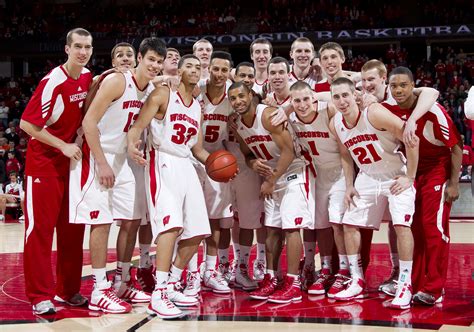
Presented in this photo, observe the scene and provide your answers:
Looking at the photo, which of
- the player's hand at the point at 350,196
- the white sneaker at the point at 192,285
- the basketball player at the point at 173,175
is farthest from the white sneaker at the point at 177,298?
the player's hand at the point at 350,196

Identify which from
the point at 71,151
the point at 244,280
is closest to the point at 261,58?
the point at 244,280

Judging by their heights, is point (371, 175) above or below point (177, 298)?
above

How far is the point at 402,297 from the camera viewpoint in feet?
17.8

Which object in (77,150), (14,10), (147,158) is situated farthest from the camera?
(14,10)

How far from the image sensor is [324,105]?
6.15 meters

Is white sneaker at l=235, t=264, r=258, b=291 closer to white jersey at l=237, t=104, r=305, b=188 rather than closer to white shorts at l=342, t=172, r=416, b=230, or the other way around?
white jersey at l=237, t=104, r=305, b=188

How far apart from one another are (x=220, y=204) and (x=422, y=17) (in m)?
20.3

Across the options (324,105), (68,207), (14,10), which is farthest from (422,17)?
(68,207)

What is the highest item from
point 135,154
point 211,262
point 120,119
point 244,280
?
point 120,119

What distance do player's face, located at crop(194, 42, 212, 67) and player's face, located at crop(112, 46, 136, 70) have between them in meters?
0.88

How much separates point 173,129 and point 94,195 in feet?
2.88

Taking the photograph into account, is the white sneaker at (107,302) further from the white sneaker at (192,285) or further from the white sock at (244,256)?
the white sock at (244,256)

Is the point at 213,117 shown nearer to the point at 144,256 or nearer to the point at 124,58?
the point at 124,58

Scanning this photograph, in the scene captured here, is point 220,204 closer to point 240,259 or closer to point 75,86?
A: point 240,259
